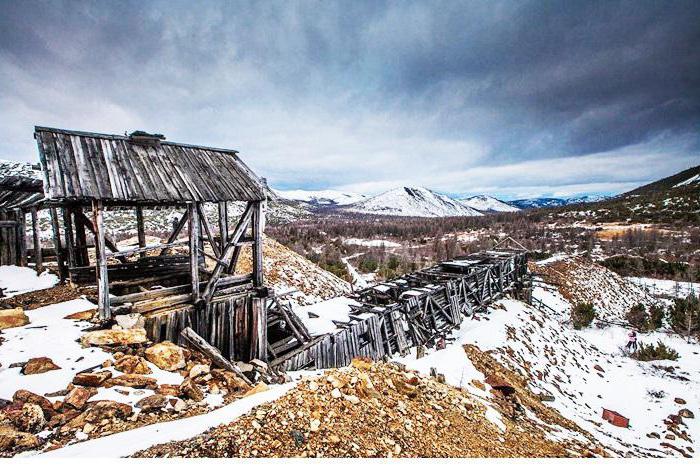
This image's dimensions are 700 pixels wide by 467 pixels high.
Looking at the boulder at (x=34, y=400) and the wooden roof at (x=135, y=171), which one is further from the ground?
the wooden roof at (x=135, y=171)

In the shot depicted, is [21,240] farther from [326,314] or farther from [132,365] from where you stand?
[326,314]

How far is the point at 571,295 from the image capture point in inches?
1185

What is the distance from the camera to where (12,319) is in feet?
21.8

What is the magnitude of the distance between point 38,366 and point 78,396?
129 centimetres

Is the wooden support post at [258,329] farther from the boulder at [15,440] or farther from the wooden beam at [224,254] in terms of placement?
the boulder at [15,440]

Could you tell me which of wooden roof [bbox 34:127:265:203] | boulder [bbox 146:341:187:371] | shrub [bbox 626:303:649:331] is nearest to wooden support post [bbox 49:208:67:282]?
wooden roof [bbox 34:127:265:203]

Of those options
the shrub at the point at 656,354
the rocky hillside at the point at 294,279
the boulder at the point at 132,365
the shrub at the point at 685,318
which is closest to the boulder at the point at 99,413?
the boulder at the point at 132,365

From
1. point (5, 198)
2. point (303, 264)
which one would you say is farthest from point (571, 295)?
point (5, 198)

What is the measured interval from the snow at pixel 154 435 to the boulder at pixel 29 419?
2.18 feet

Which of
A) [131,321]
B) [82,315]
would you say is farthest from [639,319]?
[82,315]

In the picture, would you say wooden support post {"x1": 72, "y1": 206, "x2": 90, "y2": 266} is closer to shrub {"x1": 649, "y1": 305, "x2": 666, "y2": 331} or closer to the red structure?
the red structure

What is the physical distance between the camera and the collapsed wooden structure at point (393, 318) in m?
10.7

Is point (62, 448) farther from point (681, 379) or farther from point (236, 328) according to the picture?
point (681, 379)

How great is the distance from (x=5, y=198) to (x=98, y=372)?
13.0 m
